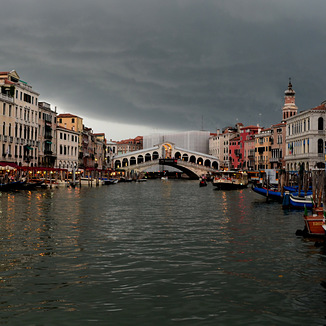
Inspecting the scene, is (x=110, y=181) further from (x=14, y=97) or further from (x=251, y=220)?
(x=251, y=220)

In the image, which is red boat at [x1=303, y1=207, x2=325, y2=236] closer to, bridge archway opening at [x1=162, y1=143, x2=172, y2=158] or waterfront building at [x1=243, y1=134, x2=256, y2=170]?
waterfront building at [x1=243, y1=134, x2=256, y2=170]

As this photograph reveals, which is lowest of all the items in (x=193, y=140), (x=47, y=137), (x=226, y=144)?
(x=47, y=137)

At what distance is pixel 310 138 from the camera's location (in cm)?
5019

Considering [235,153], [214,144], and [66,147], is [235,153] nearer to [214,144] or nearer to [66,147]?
[214,144]

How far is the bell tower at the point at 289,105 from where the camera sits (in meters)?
79.6

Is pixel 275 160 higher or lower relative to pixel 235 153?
lower

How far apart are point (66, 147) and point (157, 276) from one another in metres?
57.7

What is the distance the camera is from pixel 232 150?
323ft

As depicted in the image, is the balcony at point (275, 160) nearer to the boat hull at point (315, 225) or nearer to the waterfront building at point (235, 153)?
the waterfront building at point (235, 153)

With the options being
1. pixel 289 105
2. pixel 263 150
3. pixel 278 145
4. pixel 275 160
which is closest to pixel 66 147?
pixel 275 160

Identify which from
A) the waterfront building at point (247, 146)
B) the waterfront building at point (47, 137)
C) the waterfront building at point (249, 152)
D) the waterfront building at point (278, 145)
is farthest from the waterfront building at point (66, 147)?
the waterfront building at point (247, 146)

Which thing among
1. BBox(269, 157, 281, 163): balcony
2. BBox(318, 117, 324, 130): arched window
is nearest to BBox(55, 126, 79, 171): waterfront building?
BBox(269, 157, 281, 163): balcony

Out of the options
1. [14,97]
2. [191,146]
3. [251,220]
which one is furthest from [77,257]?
[191,146]

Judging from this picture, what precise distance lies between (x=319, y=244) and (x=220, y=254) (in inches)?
120
